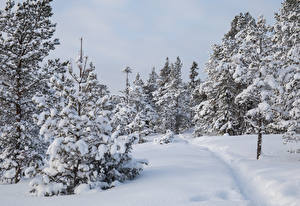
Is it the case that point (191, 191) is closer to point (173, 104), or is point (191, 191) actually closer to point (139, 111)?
point (139, 111)

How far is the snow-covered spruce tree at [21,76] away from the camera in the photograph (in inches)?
501

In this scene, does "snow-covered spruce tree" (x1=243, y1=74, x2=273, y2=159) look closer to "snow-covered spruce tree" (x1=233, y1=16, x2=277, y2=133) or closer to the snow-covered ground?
"snow-covered spruce tree" (x1=233, y1=16, x2=277, y2=133)

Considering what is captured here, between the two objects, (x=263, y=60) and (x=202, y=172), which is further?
(x=263, y=60)

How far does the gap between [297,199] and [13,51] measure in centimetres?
1473

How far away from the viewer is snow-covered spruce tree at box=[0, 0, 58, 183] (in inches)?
501

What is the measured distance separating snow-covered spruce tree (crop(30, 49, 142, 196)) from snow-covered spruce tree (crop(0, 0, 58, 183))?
513cm

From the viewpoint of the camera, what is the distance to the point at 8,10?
13141mm

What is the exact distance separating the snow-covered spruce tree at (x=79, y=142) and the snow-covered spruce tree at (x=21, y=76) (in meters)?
5.13

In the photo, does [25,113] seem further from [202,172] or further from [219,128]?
[219,128]

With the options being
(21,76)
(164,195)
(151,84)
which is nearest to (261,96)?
(164,195)

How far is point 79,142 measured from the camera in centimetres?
784

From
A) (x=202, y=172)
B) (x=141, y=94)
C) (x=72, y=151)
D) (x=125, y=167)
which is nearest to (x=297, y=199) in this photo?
(x=202, y=172)

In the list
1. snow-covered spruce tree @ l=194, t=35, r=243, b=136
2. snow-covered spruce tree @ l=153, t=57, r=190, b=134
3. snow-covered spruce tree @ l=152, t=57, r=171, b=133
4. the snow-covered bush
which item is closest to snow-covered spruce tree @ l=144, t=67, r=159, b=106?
snow-covered spruce tree @ l=152, t=57, r=171, b=133

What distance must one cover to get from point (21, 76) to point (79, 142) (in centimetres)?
795
